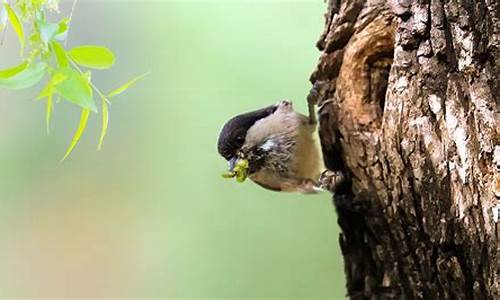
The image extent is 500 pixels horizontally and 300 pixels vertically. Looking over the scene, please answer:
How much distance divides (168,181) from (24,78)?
0.76 meters

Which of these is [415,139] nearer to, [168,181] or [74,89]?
[74,89]

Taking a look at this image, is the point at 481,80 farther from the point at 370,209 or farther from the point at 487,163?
the point at 370,209

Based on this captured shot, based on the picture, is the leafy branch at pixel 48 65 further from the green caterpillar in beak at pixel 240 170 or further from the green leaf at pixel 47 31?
the green caterpillar in beak at pixel 240 170

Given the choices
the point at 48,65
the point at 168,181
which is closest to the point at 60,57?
the point at 48,65

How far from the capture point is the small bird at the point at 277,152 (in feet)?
3.98

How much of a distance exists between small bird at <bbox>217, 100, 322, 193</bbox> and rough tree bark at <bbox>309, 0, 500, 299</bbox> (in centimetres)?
6

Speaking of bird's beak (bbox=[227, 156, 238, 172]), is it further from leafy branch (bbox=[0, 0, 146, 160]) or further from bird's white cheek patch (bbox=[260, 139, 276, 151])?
leafy branch (bbox=[0, 0, 146, 160])

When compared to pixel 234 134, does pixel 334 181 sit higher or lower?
lower

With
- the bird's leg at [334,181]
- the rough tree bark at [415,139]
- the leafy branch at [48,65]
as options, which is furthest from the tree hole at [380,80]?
the leafy branch at [48,65]

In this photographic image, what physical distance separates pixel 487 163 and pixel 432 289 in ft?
0.81

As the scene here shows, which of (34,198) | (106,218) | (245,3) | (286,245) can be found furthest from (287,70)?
(34,198)

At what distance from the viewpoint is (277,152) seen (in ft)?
4.00

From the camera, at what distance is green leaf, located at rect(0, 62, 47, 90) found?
2.39ft

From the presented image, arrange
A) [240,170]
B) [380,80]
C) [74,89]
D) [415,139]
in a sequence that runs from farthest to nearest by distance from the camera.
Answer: [240,170], [380,80], [415,139], [74,89]
